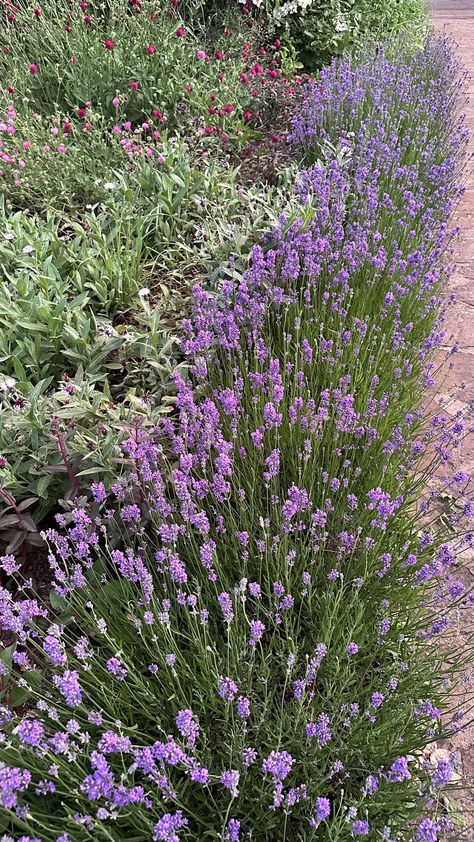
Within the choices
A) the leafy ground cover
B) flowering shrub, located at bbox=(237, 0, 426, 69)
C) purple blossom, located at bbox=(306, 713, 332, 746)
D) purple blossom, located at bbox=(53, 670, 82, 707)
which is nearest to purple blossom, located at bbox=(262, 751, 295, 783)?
purple blossom, located at bbox=(306, 713, 332, 746)

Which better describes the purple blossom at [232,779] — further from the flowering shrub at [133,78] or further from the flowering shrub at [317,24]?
the flowering shrub at [317,24]

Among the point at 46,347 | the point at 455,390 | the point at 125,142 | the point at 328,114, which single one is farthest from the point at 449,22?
the point at 46,347

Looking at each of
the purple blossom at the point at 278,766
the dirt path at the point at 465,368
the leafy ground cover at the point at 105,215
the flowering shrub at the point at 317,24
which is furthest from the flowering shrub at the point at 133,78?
the purple blossom at the point at 278,766

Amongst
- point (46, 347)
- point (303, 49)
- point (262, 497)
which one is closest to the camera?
point (262, 497)

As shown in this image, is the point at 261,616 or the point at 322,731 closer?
the point at 322,731

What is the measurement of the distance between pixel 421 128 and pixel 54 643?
4326 millimetres

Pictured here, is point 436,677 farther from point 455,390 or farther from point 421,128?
point 421,128

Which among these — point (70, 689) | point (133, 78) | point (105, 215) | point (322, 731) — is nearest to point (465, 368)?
point (105, 215)

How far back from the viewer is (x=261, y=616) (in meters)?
1.83

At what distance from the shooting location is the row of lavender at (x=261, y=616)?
4.17ft

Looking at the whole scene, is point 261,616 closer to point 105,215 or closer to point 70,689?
point 70,689

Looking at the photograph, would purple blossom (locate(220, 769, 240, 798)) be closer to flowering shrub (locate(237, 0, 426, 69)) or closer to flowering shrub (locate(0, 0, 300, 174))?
flowering shrub (locate(0, 0, 300, 174))

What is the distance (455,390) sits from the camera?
3162 millimetres

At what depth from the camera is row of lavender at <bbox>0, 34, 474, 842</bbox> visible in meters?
1.27
